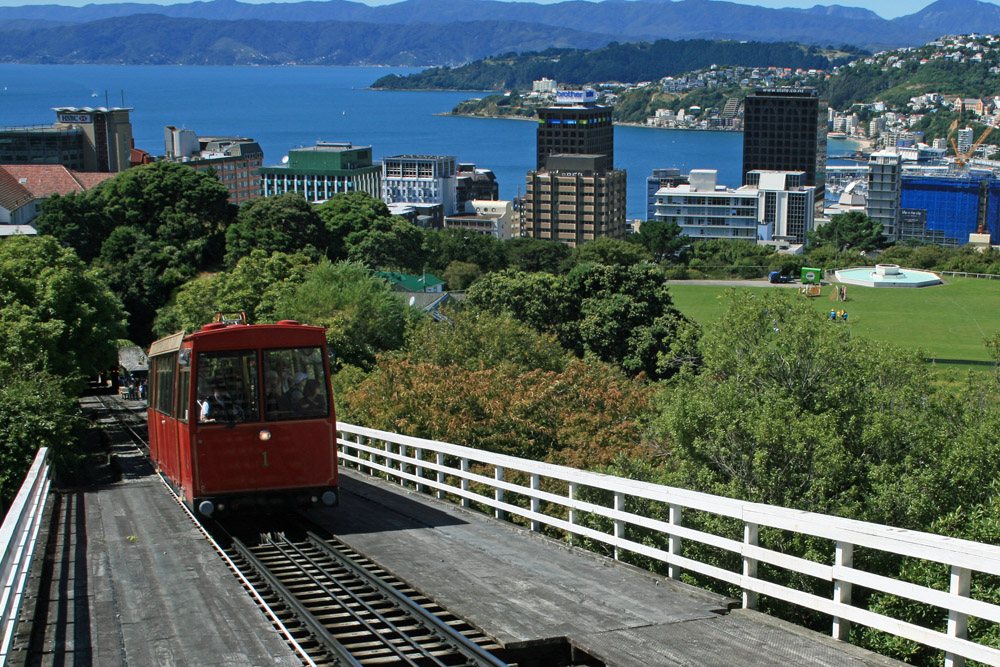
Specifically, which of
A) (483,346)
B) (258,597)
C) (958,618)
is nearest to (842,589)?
(958,618)

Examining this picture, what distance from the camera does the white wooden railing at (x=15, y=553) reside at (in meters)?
7.93

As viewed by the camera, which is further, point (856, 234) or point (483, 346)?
point (856, 234)

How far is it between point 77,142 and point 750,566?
597 feet

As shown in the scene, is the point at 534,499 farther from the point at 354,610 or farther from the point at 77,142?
the point at 77,142

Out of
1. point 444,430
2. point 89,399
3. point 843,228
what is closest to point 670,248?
point 843,228

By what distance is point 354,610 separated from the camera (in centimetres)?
960

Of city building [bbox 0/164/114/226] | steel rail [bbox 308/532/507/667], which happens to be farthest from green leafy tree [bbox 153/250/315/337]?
city building [bbox 0/164/114/226]

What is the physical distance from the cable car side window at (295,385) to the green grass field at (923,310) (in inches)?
2591

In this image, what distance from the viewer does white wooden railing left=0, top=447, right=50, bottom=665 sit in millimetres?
7926

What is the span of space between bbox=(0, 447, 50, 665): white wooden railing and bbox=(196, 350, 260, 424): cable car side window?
2209 millimetres

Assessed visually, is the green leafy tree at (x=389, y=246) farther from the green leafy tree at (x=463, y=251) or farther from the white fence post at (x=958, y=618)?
the white fence post at (x=958, y=618)

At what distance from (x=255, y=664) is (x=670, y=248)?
5163 inches

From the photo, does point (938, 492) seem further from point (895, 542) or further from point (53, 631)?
point (53, 631)

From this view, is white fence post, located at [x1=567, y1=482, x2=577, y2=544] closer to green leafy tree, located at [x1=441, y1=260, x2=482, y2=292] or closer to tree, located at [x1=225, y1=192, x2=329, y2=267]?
tree, located at [x1=225, y1=192, x2=329, y2=267]
